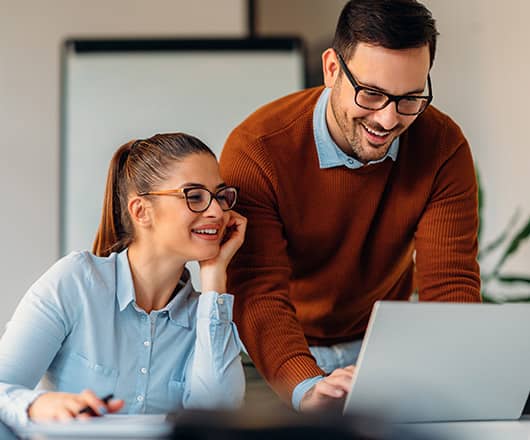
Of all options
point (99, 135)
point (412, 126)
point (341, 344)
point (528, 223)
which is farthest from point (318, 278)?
point (99, 135)

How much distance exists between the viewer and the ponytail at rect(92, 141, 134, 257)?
1686mm

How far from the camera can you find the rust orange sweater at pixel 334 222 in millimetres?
1655

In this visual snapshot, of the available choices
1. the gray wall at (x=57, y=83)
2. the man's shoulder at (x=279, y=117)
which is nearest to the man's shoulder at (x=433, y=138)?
Answer: the man's shoulder at (x=279, y=117)

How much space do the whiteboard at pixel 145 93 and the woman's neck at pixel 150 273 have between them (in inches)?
72.8

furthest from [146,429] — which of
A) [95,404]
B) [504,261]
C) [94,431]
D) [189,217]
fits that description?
[504,261]

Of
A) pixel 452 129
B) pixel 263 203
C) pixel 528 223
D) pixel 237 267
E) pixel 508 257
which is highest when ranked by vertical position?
pixel 452 129

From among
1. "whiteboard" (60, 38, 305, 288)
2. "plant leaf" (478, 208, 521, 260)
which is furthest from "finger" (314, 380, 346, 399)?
"whiteboard" (60, 38, 305, 288)

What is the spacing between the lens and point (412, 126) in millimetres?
1813

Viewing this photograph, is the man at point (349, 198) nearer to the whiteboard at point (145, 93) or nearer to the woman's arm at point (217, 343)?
the woman's arm at point (217, 343)

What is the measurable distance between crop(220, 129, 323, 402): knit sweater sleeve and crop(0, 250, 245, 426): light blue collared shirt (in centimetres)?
6

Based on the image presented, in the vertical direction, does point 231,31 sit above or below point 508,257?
above

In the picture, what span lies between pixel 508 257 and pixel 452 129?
1.10 metres

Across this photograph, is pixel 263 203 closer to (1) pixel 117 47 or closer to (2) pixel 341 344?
(2) pixel 341 344

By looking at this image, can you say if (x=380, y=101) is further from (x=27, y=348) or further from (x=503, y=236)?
(x=503, y=236)
